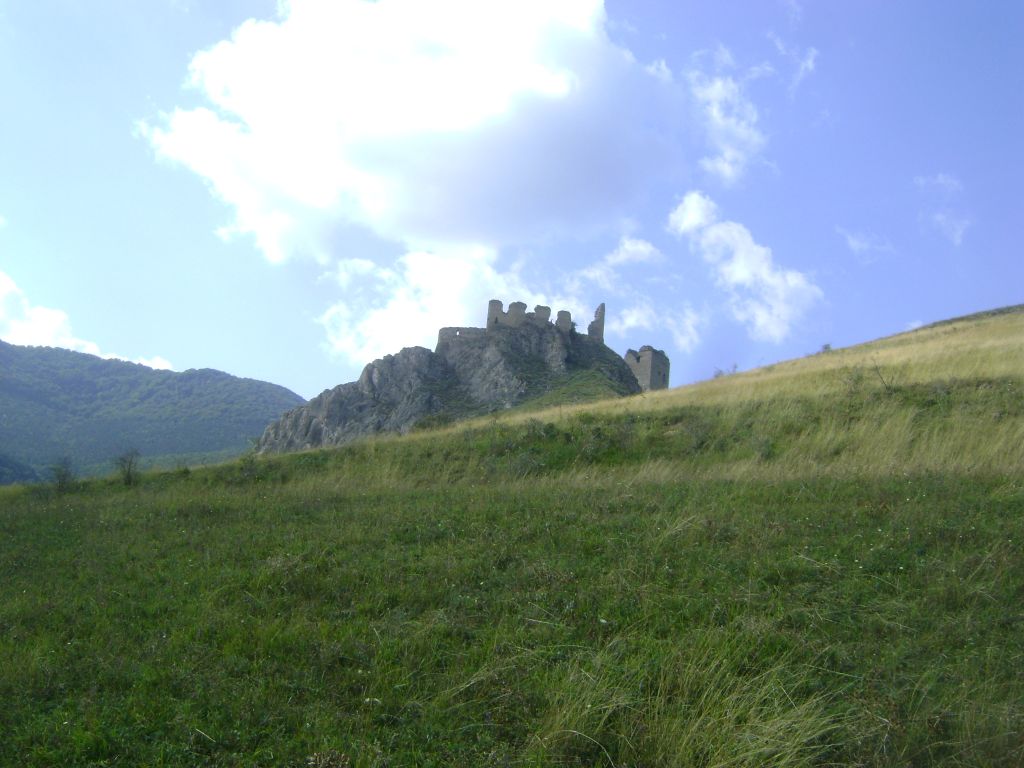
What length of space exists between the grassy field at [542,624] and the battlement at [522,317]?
53.5 metres

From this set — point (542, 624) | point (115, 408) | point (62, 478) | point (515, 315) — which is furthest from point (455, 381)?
point (542, 624)

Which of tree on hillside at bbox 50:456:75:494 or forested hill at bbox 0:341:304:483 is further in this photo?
forested hill at bbox 0:341:304:483

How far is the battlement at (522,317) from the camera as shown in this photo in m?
65.4

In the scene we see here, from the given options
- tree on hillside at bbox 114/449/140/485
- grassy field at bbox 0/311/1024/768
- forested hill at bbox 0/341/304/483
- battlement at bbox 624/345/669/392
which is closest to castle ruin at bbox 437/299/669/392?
battlement at bbox 624/345/669/392

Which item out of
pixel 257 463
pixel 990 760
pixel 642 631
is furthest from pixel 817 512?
pixel 257 463

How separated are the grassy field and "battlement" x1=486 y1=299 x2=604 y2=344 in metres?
53.5

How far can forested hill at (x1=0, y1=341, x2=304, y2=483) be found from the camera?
68.9 meters

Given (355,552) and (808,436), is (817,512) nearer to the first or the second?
(355,552)

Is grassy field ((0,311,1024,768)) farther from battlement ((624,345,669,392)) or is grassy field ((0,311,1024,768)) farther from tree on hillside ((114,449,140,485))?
battlement ((624,345,669,392))

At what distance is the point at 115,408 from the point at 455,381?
5294 cm

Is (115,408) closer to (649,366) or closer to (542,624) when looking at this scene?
(649,366)

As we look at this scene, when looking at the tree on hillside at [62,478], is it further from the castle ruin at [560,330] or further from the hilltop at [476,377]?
the castle ruin at [560,330]

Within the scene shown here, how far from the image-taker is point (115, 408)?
92.4 m

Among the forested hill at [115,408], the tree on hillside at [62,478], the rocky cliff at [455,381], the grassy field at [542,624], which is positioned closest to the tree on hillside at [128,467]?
the tree on hillside at [62,478]
